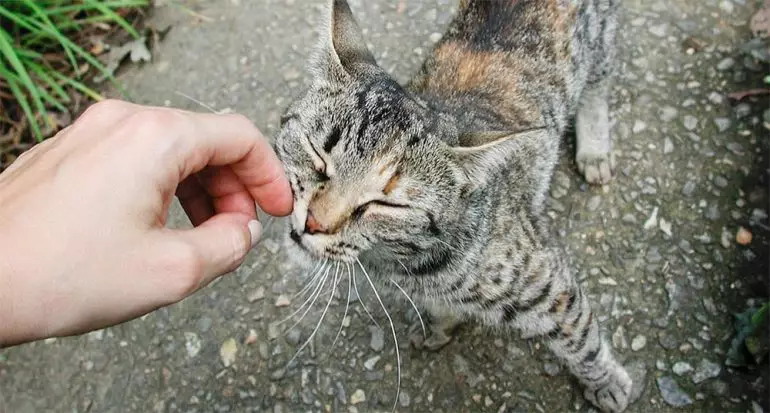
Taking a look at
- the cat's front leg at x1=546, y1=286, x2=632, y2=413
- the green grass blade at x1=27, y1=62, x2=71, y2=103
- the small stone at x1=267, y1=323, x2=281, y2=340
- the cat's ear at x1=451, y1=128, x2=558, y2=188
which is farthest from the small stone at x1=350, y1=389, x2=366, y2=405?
the green grass blade at x1=27, y1=62, x2=71, y2=103

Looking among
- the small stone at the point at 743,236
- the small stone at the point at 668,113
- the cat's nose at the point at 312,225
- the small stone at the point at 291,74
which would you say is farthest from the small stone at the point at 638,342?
the small stone at the point at 291,74

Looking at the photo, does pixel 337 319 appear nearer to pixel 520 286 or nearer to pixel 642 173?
pixel 520 286

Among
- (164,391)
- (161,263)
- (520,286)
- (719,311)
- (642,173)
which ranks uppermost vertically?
(161,263)

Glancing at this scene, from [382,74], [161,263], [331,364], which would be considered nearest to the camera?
[161,263]

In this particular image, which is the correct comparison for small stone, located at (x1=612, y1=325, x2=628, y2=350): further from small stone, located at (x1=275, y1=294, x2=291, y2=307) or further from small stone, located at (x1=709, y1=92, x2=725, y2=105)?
small stone, located at (x1=275, y1=294, x2=291, y2=307)

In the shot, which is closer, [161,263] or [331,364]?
[161,263]

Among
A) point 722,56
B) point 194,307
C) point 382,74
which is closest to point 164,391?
point 194,307

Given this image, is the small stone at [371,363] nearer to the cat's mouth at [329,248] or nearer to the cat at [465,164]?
the cat at [465,164]

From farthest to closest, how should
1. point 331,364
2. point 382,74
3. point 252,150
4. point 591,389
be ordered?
point 331,364, point 591,389, point 382,74, point 252,150
